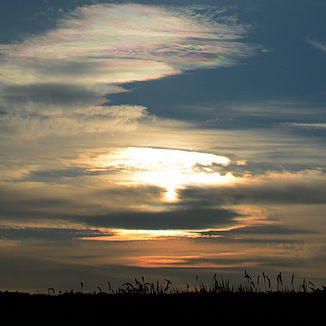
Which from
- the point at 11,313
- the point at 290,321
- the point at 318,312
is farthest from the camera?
the point at 11,313

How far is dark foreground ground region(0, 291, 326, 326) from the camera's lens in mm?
11844

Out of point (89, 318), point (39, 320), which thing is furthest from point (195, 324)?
point (39, 320)

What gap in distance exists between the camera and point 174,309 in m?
12.9

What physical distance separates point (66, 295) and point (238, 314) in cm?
594

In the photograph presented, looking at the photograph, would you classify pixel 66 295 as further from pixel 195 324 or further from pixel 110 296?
pixel 195 324

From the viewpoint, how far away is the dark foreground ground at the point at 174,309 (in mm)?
11844

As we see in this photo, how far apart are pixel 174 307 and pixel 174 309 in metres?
0.16

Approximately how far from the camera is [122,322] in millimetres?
12086

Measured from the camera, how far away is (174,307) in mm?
13031

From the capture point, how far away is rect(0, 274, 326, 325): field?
1191 centimetres

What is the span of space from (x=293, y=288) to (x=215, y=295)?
249cm

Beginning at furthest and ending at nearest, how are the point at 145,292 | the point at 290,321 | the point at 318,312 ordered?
1. the point at 145,292
2. the point at 318,312
3. the point at 290,321

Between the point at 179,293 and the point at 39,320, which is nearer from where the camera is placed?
the point at 39,320

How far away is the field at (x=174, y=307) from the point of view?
39.1 feet
